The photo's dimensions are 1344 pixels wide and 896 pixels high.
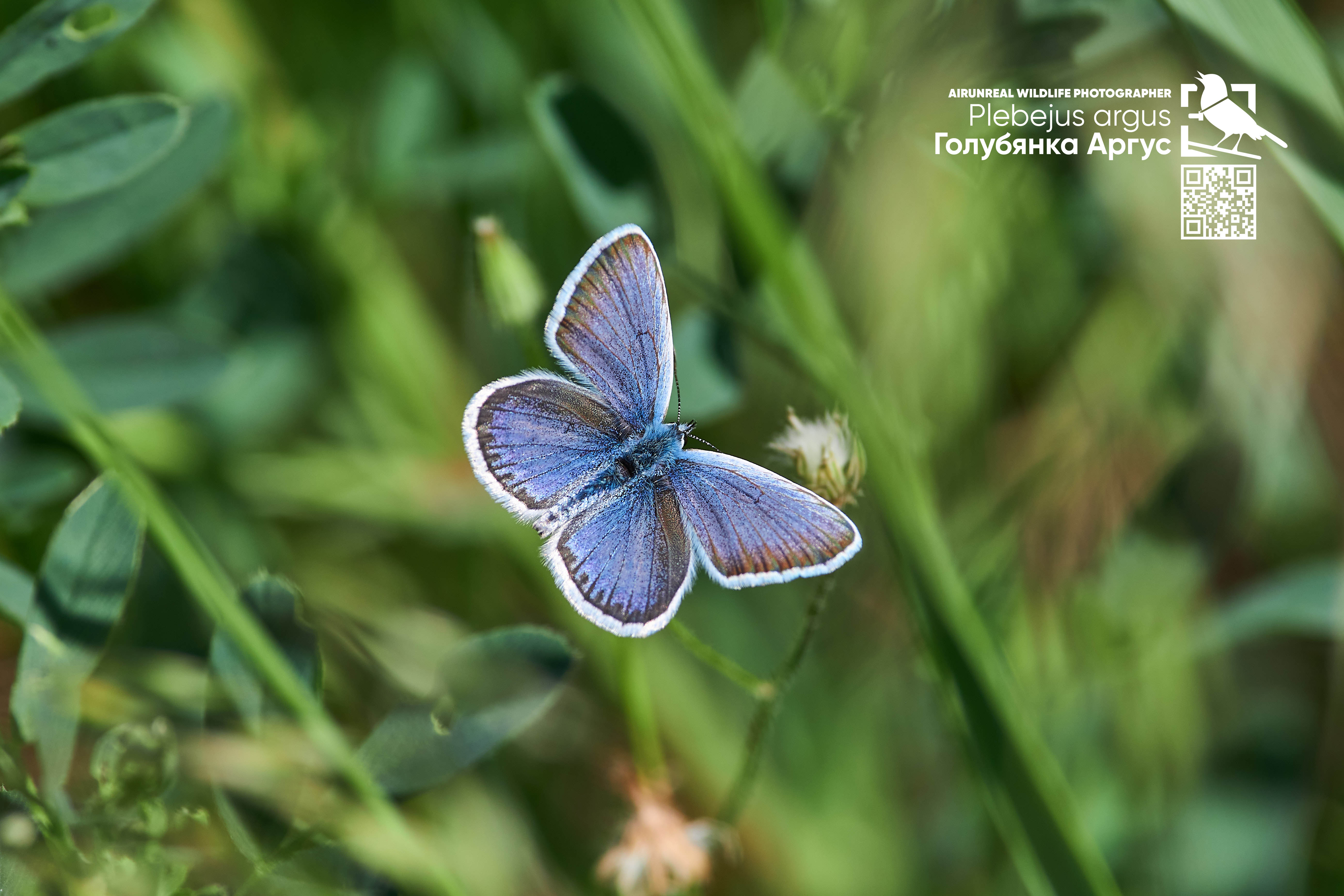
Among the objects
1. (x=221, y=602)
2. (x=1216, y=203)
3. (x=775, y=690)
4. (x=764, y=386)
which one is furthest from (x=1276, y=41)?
(x=221, y=602)

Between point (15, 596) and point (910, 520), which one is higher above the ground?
point (15, 596)

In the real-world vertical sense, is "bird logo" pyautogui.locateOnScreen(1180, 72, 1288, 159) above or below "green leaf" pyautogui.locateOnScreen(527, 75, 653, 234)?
below

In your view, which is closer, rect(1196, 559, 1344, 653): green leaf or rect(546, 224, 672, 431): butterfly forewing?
rect(546, 224, 672, 431): butterfly forewing

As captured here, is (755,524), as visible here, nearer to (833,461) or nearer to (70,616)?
(833,461)

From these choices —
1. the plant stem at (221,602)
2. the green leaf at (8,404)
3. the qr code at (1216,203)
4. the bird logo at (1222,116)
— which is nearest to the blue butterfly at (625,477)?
the plant stem at (221,602)

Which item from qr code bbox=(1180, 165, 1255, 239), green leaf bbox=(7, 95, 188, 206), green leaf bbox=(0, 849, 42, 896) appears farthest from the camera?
qr code bbox=(1180, 165, 1255, 239)

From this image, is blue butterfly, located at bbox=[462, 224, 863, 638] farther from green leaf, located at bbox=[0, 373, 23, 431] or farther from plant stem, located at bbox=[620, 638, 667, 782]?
green leaf, located at bbox=[0, 373, 23, 431]

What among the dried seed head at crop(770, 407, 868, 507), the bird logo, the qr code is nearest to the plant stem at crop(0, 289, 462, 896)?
the dried seed head at crop(770, 407, 868, 507)
